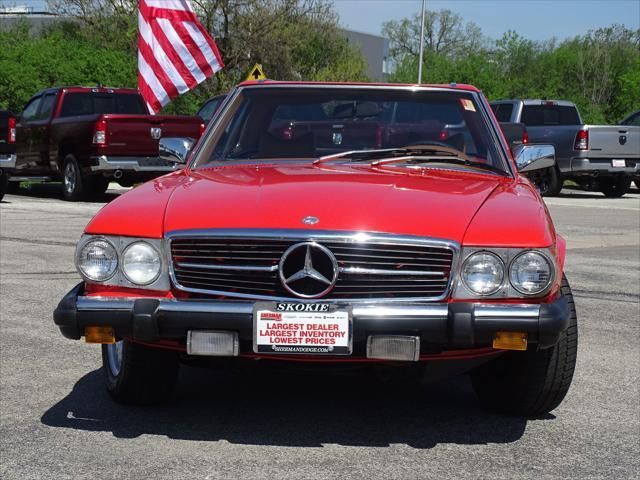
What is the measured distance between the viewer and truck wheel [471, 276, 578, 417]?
16.3 feet

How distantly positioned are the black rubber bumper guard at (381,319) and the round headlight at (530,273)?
72mm

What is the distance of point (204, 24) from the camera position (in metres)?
38.6

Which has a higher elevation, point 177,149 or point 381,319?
point 177,149

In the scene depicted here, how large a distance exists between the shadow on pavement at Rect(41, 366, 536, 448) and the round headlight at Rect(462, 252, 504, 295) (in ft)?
2.18

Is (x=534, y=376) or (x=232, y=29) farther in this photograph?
(x=232, y=29)

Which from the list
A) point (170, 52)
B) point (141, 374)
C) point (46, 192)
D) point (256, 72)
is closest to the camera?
point (141, 374)

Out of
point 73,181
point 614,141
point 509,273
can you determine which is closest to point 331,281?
point 509,273

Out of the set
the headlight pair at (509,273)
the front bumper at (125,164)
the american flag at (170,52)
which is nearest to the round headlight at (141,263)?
the headlight pair at (509,273)

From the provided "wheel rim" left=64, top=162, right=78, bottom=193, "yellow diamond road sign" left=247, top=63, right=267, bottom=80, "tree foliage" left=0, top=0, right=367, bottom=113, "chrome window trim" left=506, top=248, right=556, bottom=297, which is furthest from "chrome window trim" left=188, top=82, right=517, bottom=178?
"tree foliage" left=0, top=0, right=367, bottom=113

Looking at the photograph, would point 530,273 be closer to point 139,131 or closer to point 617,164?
point 139,131

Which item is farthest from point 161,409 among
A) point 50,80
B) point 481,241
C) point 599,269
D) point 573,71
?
point 573,71

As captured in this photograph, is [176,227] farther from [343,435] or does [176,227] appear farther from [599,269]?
[599,269]

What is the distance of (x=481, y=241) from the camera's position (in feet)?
14.8

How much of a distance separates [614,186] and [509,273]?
2088 centimetres
